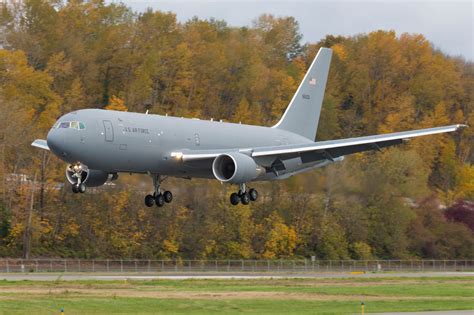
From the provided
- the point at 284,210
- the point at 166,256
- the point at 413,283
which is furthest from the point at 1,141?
the point at 413,283

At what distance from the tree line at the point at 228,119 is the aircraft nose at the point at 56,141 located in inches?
462

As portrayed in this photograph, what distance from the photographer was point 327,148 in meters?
65.2

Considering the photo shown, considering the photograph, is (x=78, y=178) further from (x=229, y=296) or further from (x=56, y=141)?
(x=229, y=296)

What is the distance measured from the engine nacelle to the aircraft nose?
9047mm

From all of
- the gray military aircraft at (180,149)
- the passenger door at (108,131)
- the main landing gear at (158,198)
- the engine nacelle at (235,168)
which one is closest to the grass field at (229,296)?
the main landing gear at (158,198)

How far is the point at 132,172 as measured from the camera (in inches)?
2402

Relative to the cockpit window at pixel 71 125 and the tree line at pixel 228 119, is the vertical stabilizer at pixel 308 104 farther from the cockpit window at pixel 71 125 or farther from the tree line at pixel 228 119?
the cockpit window at pixel 71 125

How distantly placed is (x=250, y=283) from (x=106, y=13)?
76.8 meters

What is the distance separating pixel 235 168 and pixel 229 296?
670 centimetres

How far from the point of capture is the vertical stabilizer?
238 feet

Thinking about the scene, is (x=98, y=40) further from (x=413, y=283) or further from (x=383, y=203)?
(x=413, y=283)

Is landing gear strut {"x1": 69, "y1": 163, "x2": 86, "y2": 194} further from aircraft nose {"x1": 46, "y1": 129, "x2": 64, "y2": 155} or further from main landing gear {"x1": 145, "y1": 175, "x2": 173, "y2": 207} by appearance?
main landing gear {"x1": 145, "y1": 175, "x2": 173, "y2": 207}

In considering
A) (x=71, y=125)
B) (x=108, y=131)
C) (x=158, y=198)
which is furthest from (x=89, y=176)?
(x=158, y=198)

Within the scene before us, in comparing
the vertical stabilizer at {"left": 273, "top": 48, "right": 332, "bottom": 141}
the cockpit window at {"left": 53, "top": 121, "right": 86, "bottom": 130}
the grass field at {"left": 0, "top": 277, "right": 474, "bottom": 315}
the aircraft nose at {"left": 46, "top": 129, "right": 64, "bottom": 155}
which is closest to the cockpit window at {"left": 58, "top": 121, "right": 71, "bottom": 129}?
the cockpit window at {"left": 53, "top": 121, "right": 86, "bottom": 130}
